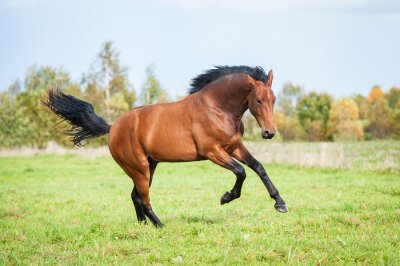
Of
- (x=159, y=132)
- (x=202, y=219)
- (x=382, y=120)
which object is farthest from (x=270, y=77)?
(x=382, y=120)

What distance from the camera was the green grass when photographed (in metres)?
6.20

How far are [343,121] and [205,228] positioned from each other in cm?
6920

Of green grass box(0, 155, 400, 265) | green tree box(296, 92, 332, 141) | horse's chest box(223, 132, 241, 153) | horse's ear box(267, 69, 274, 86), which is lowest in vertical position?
green grass box(0, 155, 400, 265)

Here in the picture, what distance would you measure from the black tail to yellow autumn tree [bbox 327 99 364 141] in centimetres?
6583

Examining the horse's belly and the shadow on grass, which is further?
the shadow on grass

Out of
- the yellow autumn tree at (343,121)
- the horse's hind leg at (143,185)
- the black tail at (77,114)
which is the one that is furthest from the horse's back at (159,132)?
the yellow autumn tree at (343,121)

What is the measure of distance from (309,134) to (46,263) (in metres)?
69.7

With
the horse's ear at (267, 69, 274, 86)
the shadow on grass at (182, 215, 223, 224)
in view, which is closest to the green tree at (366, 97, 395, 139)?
the shadow on grass at (182, 215, 223, 224)

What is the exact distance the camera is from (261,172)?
7.80 metres

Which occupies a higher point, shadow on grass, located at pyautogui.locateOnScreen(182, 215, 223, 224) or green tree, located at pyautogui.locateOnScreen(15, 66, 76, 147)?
green tree, located at pyautogui.locateOnScreen(15, 66, 76, 147)

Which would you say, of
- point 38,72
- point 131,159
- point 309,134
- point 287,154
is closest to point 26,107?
point 38,72

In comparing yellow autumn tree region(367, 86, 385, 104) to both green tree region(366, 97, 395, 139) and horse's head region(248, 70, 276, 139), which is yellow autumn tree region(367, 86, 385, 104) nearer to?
green tree region(366, 97, 395, 139)

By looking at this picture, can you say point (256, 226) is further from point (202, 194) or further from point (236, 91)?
point (202, 194)

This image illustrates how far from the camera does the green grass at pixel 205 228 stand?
6203 mm
